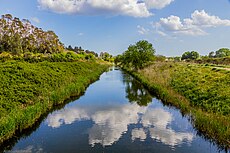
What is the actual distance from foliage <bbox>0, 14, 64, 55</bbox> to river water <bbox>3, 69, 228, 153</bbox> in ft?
153

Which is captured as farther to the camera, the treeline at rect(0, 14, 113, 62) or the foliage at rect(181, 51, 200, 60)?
the foliage at rect(181, 51, 200, 60)

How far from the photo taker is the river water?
394 inches

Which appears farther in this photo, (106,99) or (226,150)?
(106,99)

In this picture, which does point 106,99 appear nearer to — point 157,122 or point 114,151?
point 157,122

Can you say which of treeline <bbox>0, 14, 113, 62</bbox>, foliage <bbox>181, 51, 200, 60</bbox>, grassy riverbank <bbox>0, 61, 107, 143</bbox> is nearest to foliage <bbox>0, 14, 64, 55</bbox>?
treeline <bbox>0, 14, 113, 62</bbox>

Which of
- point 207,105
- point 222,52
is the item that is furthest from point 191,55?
point 207,105

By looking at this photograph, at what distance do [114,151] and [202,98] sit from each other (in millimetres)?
8329

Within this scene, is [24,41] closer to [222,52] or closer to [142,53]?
[142,53]

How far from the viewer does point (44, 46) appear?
236 ft

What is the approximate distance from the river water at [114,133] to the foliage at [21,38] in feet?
153

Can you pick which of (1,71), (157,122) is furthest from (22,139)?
(1,71)

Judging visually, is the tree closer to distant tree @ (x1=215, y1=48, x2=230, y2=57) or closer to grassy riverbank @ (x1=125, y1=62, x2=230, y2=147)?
grassy riverbank @ (x1=125, y1=62, x2=230, y2=147)

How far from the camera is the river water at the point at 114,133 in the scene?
1000 centimetres

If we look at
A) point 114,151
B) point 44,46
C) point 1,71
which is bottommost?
point 114,151
